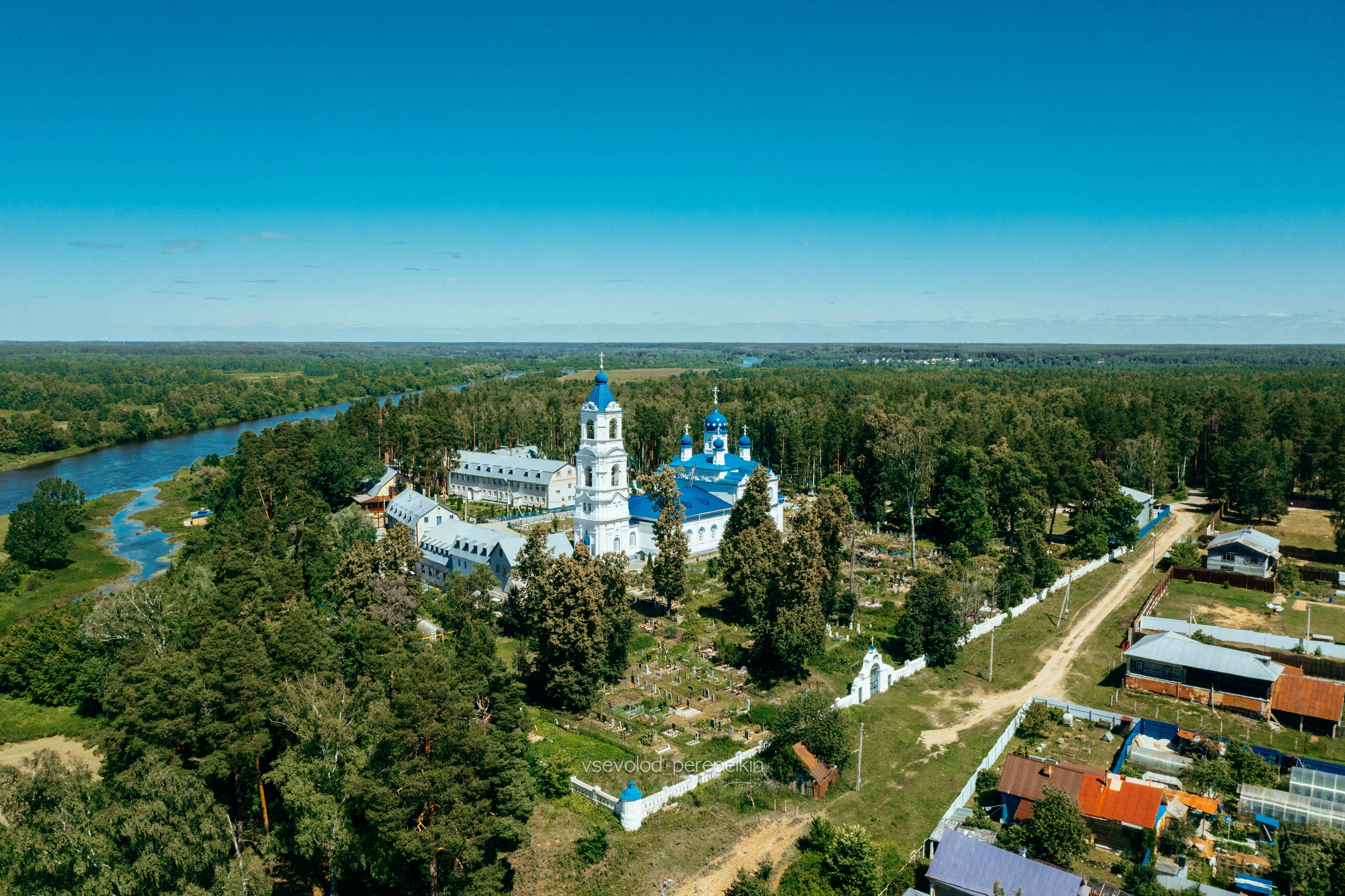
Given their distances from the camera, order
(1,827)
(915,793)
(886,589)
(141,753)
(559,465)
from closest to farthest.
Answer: (1,827)
(141,753)
(915,793)
(886,589)
(559,465)

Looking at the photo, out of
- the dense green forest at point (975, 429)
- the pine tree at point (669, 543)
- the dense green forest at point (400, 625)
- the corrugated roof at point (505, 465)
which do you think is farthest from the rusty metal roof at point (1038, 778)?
the corrugated roof at point (505, 465)

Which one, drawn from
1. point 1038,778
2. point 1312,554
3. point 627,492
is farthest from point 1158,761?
point 1312,554

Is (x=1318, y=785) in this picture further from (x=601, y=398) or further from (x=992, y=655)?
(x=601, y=398)

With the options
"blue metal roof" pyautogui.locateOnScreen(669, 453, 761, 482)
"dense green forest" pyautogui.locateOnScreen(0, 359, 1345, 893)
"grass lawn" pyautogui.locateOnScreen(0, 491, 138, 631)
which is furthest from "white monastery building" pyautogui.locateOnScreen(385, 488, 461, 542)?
"blue metal roof" pyautogui.locateOnScreen(669, 453, 761, 482)

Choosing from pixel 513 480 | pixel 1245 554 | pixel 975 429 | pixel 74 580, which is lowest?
pixel 74 580

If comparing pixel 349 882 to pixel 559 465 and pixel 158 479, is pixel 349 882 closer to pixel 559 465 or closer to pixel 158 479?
pixel 559 465

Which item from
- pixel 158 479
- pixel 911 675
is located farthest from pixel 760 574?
pixel 158 479
